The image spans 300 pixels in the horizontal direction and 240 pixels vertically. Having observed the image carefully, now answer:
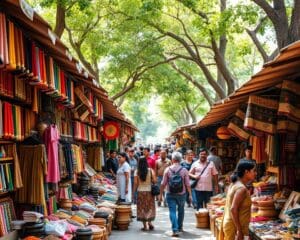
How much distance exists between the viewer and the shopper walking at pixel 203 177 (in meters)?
12.6

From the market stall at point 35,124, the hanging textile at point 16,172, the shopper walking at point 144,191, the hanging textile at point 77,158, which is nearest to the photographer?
the market stall at point 35,124

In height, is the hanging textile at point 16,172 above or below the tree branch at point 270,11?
below

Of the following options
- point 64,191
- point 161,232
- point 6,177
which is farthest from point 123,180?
point 6,177

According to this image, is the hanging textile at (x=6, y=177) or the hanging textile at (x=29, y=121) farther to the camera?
the hanging textile at (x=29, y=121)

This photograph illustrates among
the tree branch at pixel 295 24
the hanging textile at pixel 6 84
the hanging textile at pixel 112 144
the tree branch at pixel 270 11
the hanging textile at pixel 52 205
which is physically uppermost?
the tree branch at pixel 270 11

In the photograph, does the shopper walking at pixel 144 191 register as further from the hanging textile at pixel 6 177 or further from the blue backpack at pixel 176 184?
the hanging textile at pixel 6 177

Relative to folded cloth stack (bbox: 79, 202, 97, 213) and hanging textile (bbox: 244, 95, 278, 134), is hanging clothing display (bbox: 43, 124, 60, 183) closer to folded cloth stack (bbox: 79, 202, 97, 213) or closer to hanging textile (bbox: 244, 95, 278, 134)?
folded cloth stack (bbox: 79, 202, 97, 213)

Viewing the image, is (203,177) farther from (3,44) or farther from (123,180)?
(3,44)

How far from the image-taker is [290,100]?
7.49 metres

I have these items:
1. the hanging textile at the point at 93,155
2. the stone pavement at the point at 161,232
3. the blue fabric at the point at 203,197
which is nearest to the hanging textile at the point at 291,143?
the stone pavement at the point at 161,232

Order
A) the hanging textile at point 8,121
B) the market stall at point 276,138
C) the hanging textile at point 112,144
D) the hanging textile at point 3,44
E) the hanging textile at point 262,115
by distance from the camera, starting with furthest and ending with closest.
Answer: the hanging textile at point 112,144 < the hanging textile at point 262,115 < the market stall at point 276,138 < the hanging textile at point 8,121 < the hanging textile at point 3,44

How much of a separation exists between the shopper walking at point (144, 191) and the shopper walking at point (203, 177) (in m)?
1.49

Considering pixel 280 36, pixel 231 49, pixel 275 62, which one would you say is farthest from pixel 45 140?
pixel 231 49

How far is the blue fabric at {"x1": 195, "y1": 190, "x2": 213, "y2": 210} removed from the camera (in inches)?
506
